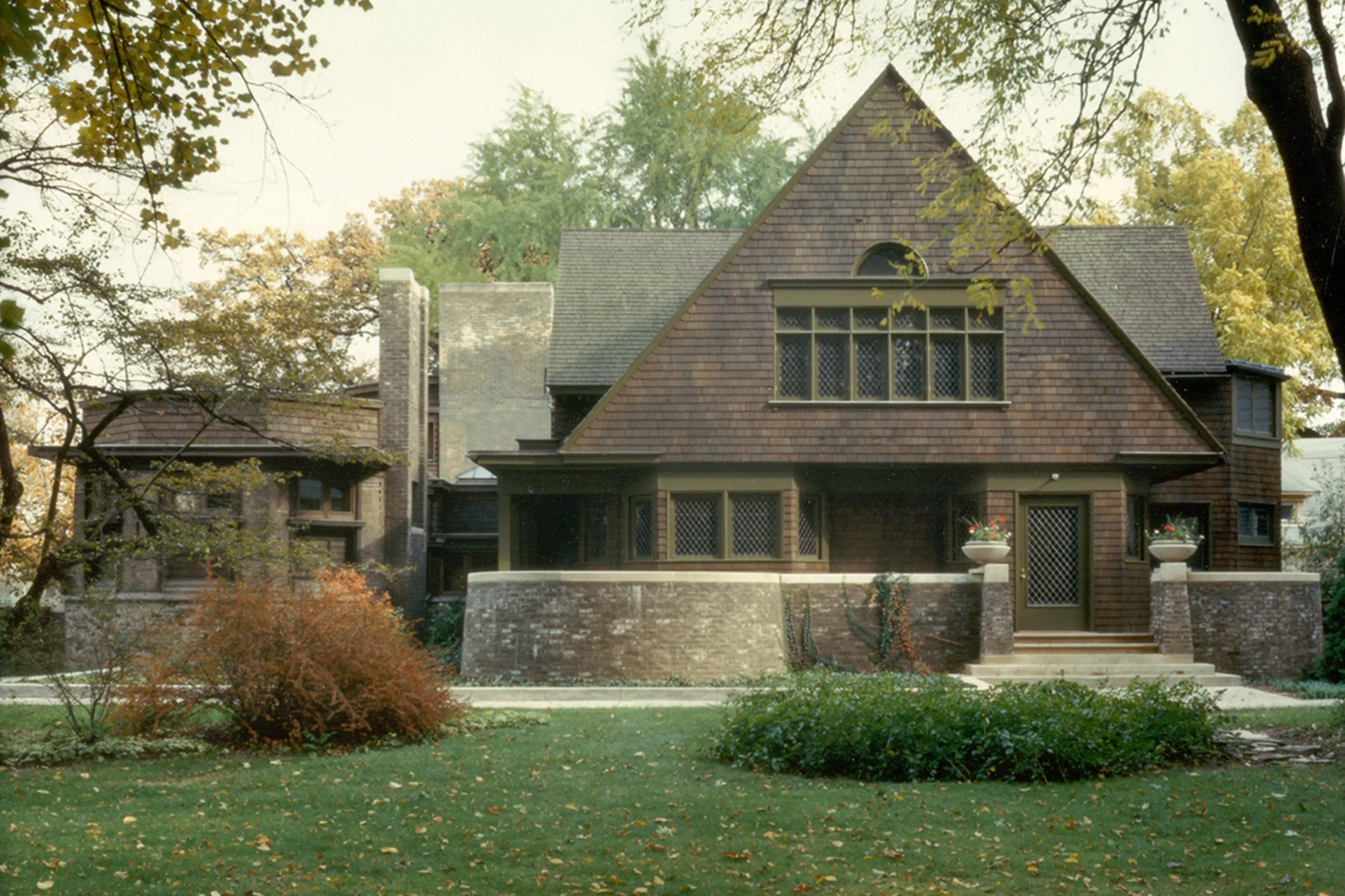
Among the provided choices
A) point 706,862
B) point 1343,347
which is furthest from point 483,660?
point 1343,347

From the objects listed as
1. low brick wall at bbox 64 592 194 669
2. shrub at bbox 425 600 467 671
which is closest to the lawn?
low brick wall at bbox 64 592 194 669

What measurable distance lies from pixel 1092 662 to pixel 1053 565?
7.78ft

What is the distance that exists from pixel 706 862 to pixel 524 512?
1867cm

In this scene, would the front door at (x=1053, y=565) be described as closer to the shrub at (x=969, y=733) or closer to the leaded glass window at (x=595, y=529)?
the leaded glass window at (x=595, y=529)

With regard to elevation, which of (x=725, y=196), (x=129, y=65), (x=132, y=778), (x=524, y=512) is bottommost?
(x=132, y=778)

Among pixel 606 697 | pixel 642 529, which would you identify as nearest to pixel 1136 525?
pixel 642 529

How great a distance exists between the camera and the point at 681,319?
76.7 ft

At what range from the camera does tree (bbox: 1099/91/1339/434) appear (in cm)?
3309

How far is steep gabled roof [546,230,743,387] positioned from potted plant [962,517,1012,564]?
7.29 metres

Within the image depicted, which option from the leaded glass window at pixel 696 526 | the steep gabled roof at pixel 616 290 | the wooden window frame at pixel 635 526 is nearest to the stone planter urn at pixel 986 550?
the leaded glass window at pixel 696 526

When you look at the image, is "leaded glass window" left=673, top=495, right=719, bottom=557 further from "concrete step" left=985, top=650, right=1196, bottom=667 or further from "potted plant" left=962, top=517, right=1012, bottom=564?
"concrete step" left=985, top=650, right=1196, bottom=667

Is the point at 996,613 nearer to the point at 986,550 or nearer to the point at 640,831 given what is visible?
the point at 986,550

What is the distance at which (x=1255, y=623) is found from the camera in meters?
22.6

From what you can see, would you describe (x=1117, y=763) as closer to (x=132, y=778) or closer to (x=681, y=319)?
(x=132, y=778)
